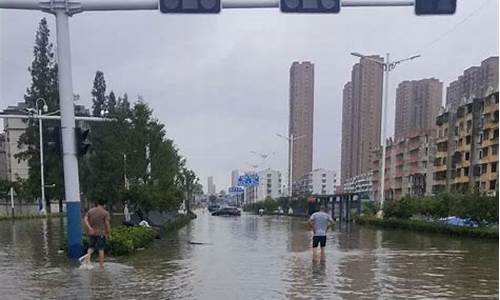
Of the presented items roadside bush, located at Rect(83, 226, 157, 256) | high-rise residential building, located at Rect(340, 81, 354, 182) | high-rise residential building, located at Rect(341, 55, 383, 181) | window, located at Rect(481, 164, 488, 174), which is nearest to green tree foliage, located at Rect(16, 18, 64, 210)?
high-rise residential building, located at Rect(341, 55, 383, 181)

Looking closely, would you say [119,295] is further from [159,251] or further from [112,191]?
[112,191]

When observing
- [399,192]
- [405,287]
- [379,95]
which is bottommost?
[399,192]

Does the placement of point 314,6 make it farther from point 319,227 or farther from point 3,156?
point 3,156

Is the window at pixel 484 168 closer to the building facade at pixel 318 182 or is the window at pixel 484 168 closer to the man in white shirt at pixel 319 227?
the building facade at pixel 318 182

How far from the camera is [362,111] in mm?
69062

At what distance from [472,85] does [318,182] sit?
1370 inches

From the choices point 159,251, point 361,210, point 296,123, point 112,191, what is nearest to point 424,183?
point 296,123

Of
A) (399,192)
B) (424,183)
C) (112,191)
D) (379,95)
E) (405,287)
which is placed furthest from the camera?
(399,192)

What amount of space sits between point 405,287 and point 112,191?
18.2m

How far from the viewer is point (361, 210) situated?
50281 mm

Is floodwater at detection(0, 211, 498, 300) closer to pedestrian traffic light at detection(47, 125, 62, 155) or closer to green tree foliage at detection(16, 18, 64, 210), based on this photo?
pedestrian traffic light at detection(47, 125, 62, 155)

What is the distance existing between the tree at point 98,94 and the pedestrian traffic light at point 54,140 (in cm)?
4905

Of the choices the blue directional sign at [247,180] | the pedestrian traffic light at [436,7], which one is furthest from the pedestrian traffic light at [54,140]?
A: the blue directional sign at [247,180]

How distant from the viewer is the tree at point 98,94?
62.3 m
